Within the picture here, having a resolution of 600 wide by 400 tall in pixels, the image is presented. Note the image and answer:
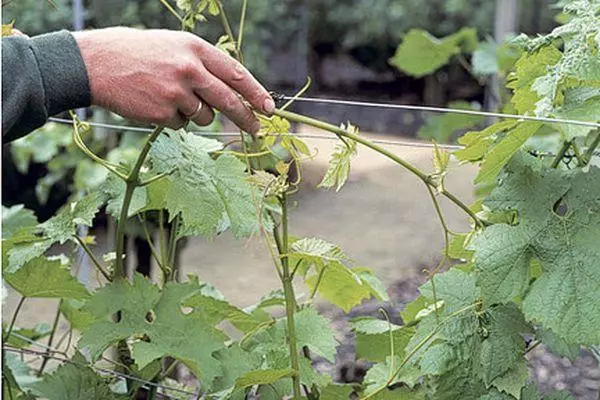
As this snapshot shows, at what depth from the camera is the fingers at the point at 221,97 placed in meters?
0.89

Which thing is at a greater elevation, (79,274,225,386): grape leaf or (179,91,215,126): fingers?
(179,91,215,126): fingers

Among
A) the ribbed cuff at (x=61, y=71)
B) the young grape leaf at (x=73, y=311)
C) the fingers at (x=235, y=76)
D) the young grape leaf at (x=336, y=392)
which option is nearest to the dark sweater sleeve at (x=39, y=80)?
the ribbed cuff at (x=61, y=71)

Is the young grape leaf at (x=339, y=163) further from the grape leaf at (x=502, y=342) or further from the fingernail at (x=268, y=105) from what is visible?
the grape leaf at (x=502, y=342)

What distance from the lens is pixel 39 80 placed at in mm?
840

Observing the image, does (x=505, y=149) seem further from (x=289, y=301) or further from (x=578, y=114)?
(x=289, y=301)

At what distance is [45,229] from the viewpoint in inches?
47.3

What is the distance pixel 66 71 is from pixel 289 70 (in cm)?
565

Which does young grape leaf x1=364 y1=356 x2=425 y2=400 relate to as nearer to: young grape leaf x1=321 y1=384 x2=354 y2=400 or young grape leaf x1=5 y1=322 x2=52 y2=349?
young grape leaf x1=321 y1=384 x2=354 y2=400

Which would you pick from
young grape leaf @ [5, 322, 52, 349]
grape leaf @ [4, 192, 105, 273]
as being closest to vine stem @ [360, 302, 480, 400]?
grape leaf @ [4, 192, 105, 273]

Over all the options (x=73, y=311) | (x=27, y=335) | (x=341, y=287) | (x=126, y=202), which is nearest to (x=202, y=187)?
(x=126, y=202)

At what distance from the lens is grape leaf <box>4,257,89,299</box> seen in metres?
1.20

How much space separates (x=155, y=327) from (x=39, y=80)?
1.11 ft

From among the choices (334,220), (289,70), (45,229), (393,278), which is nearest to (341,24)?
(289,70)

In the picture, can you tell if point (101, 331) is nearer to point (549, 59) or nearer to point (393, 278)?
point (549, 59)
